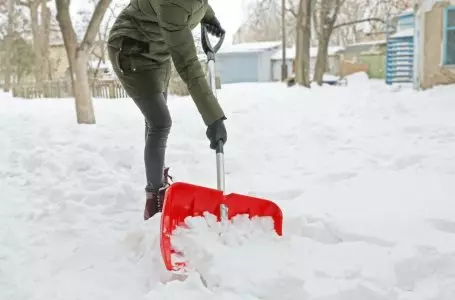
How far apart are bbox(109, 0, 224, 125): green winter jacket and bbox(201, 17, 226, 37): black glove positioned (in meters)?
0.44

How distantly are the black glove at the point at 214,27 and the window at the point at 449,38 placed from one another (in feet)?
29.3

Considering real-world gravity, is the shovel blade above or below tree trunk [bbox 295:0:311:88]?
below

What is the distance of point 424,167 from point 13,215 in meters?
3.06

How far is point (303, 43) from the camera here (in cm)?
1628

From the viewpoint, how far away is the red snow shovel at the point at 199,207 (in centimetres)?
210

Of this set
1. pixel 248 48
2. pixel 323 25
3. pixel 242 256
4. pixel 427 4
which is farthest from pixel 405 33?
pixel 248 48

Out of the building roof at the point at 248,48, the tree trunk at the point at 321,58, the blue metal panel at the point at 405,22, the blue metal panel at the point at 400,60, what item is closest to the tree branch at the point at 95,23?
the tree trunk at the point at 321,58

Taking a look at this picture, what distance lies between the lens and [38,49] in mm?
22266

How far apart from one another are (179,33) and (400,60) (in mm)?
19592

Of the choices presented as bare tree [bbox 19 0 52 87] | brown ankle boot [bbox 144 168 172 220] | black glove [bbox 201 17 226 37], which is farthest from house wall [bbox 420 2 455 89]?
bare tree [bbox 19 0 52 87]

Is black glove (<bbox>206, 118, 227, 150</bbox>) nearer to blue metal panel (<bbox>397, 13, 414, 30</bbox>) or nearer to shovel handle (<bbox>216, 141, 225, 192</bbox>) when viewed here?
shovel handle (<bbox>216, 141, 225, 192</bbox>)

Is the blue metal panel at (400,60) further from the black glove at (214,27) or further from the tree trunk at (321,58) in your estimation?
the black glove at (214,27)

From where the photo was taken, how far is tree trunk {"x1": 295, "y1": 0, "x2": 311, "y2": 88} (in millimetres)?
15984

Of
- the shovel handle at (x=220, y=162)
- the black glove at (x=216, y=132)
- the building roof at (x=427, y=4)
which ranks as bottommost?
the shovel handle at (x=220, y=162)
